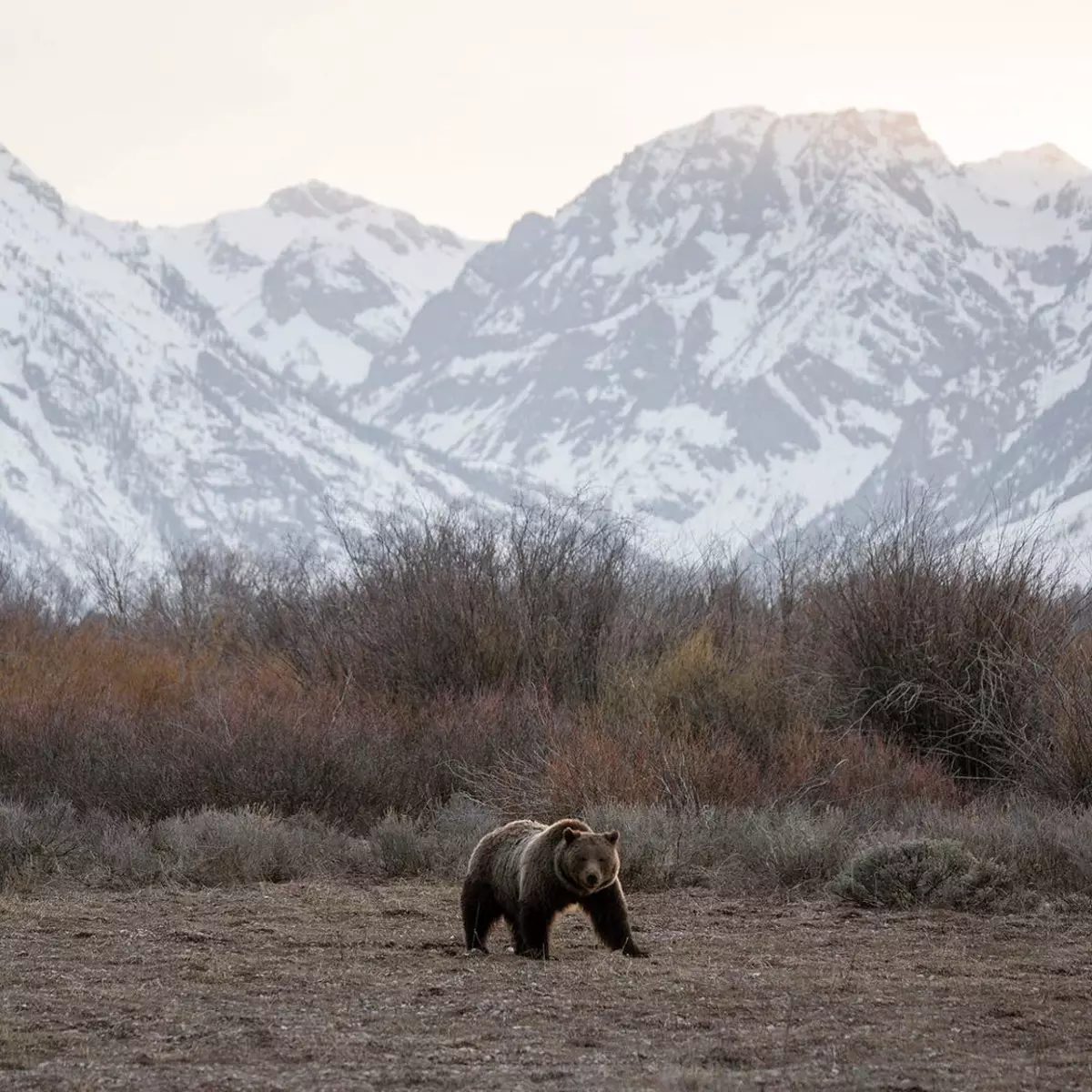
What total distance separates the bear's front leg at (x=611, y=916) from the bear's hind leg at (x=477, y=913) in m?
0.61

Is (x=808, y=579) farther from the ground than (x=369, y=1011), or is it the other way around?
(x=808, y=579)

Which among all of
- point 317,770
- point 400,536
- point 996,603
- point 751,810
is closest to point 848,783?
point 751,810

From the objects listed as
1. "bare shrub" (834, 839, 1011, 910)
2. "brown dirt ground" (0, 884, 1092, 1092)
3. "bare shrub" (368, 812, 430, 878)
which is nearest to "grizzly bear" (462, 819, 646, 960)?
"brown dirt ground" (0, 884, 1092, 1092)

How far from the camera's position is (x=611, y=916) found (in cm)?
903

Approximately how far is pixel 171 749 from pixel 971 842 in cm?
711

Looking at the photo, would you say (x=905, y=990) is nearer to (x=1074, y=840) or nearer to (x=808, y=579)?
(x=1074, y=840)

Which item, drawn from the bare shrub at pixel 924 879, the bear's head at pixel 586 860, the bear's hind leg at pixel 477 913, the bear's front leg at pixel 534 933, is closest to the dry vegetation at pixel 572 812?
the bare shrub at pixel 924 879

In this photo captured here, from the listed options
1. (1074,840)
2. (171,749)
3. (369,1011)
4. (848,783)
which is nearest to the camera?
(369,1011)

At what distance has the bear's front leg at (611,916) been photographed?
8.94m

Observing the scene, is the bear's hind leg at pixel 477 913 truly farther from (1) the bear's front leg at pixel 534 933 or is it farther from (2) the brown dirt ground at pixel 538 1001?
(1) the bear's front leg at pixel 534 933

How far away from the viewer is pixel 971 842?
12.0 meters

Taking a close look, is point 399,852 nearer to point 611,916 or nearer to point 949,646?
point 611,916

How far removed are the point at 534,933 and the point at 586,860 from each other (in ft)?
2.39

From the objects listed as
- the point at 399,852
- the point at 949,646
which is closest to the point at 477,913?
the point at 399,852
